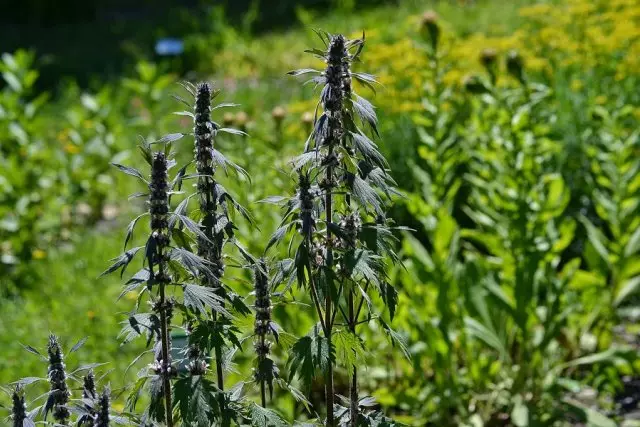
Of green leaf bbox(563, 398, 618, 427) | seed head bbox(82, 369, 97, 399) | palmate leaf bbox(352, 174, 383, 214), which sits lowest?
green leaf bbox(563, 398, 618, 427)

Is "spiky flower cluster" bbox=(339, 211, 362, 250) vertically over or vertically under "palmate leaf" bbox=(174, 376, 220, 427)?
over

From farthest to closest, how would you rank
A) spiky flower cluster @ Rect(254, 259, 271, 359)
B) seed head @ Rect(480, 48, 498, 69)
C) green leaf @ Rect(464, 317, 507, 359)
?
seed head @ Rect(480, 48, 498, 69) < green leaf @ Rect(464, 317, 507, 359) < spiky flower cluster @ Rect(254, 259, 271, 359)

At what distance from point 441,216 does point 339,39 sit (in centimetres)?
191

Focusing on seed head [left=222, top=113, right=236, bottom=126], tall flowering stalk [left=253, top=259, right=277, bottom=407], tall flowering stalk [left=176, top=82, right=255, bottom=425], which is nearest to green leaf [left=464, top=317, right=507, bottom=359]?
seed head [left=222, top=113, right=236, bottom=126]

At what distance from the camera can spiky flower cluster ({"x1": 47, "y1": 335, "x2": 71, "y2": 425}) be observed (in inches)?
57.5

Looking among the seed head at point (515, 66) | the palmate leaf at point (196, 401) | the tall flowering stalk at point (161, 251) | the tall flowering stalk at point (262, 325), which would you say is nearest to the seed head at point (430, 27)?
the seed head at point (515, 66)

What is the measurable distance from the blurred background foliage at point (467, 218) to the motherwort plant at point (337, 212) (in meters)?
0.38

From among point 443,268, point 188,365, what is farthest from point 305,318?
point 188,365

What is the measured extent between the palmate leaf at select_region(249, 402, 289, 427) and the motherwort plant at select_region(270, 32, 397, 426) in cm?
10

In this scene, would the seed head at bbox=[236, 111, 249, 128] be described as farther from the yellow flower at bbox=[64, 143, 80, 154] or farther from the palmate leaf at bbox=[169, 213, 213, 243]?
the yellow flower at bbox=[64, 143, 80, 154]

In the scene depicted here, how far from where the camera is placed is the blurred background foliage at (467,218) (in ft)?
10.6

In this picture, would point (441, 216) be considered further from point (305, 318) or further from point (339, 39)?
point (339, 39)

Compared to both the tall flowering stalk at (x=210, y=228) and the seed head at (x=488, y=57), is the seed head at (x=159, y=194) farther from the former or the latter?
the seed head at (x=488, y=57)

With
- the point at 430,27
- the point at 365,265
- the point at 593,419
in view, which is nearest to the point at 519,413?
the point at 593,419
